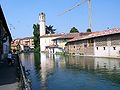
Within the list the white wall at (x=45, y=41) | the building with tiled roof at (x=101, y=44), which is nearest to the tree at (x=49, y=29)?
the white wall at (x=45, y=41)

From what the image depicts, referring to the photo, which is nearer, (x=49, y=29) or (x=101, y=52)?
(x=101, y=52)

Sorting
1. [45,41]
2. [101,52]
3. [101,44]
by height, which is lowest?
[101,52]

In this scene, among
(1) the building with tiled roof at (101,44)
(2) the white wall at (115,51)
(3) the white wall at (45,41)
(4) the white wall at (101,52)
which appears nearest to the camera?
(2) the white wall at (115,51)

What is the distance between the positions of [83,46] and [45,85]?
149 feet

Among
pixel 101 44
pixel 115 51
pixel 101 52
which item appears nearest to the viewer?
pixel 115 51

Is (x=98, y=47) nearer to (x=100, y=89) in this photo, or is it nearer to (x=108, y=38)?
(x=108, y=38)

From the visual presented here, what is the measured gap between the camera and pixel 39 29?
392 feet

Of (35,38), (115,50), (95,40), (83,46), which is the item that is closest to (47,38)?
(35,38)

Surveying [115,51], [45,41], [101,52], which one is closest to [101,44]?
[101,52]

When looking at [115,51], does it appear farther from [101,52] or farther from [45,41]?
[45,41]

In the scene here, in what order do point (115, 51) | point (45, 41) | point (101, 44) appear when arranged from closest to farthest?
point (115, 51) → point (101, 44) → point (45, 41)

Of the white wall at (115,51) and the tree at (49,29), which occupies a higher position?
the tree at (49,29)

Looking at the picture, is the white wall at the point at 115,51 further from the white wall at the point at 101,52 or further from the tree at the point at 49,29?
the tree at the point at 49,29

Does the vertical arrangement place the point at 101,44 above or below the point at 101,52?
above
